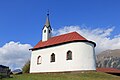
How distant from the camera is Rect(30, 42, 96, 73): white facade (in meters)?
34.9

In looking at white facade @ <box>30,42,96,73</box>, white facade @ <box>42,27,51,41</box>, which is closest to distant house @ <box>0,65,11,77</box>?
white facade @ <box>30,42,96,73</box>

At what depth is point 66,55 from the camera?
3631 cm

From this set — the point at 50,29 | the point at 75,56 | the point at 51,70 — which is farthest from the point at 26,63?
the point at 75,56

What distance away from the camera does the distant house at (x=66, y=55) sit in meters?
35.1

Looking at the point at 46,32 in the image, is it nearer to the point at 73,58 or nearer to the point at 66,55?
the point at 66,55

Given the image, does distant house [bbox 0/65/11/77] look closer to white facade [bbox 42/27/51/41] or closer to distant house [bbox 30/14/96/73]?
distant house [bbox 30/14/96/73]

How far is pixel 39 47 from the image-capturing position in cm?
4166

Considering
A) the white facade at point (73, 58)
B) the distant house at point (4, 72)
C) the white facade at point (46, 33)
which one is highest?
the white facade at point (46, 33)

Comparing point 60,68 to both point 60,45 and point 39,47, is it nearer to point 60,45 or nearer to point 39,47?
point 60,45

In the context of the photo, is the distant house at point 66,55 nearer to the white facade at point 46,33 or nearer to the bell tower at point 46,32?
the white facade at point 46,33

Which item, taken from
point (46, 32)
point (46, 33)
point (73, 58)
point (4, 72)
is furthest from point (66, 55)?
point (4, 72)

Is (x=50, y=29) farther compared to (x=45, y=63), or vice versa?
(x=50, y=29)

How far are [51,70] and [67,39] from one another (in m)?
6.97

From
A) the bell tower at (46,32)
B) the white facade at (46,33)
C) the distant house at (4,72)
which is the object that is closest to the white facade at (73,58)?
the white facade at (46,33)
